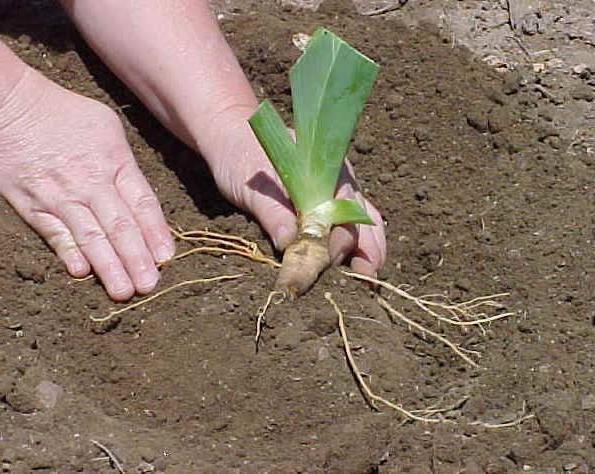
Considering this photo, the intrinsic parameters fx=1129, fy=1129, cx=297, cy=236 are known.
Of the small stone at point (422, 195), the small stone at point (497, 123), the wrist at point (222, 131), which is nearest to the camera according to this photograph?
the wrist at point (222, 131)

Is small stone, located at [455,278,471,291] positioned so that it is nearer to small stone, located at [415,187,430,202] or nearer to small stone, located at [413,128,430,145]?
small stone, located at [415,187,430,202]

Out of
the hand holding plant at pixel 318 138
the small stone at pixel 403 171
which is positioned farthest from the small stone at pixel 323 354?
the small stone at pixel 403 171

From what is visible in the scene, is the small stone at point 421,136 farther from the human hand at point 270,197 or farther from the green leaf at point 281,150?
the green leaf at point 281,150

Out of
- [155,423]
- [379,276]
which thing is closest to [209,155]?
[379,276]

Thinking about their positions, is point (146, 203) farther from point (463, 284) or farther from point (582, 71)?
point (582, 71)

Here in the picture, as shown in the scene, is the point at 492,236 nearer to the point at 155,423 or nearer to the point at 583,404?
the point at 583,404

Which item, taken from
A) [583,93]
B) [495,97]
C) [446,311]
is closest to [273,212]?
[446,311]

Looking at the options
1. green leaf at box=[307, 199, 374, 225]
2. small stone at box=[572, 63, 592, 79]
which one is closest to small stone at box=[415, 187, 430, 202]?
green leaf at box=[307, 199, 374, 225]
